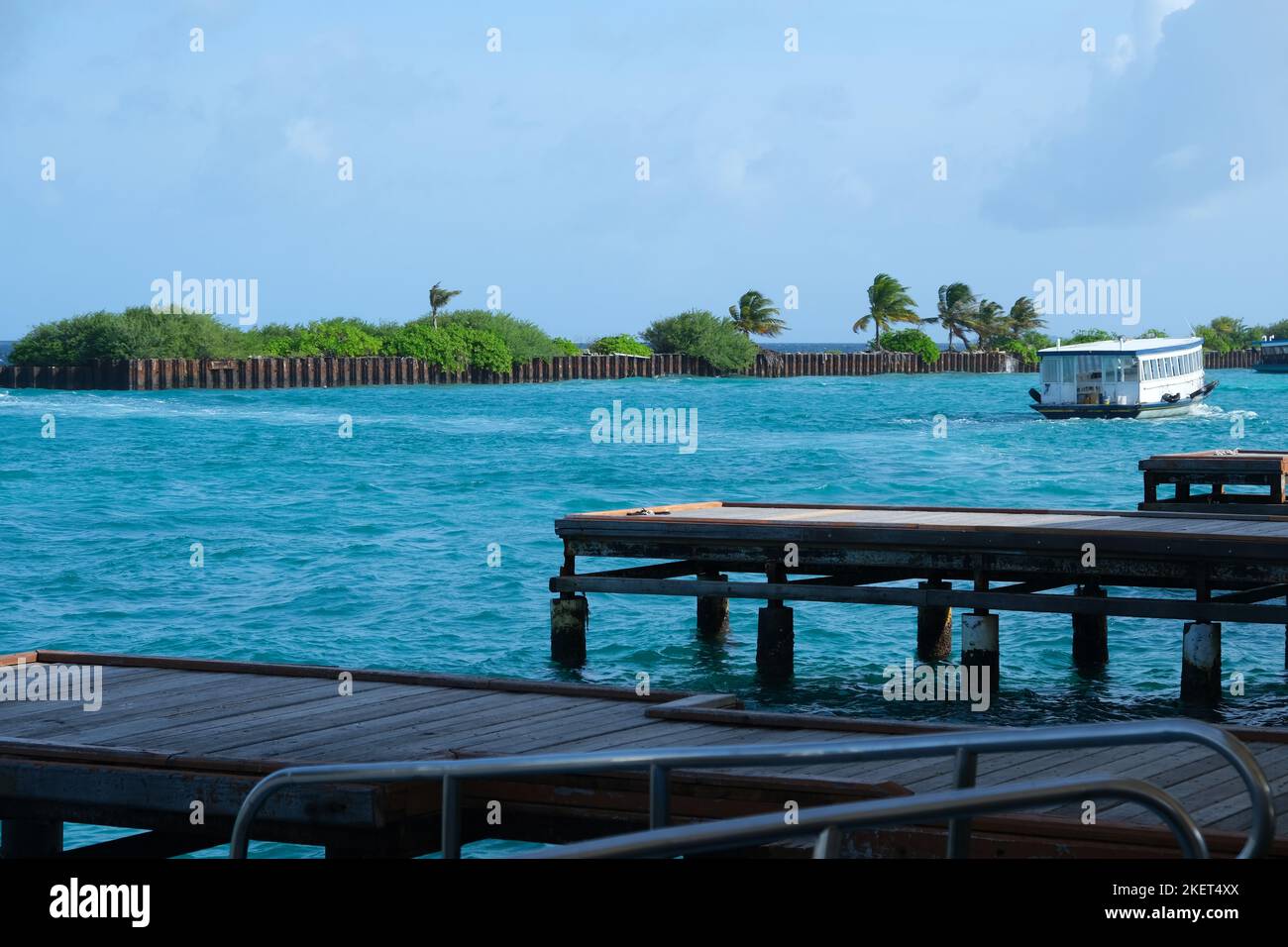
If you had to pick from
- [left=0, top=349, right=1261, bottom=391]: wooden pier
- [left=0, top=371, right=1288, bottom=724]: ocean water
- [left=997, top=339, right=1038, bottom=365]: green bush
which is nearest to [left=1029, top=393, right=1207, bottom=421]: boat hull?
[left=0, top=371, right=1288, bottom=724]: ocean water

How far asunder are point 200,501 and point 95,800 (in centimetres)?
3674

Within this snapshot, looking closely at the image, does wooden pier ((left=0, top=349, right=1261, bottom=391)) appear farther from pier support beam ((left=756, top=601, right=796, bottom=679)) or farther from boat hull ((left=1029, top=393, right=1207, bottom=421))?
pier support beam ((left=756, top=601, right=796, bottom=679))

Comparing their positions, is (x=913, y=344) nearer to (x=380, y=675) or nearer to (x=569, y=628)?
(x=569, y=628)

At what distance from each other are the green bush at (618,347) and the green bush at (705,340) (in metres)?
2.72

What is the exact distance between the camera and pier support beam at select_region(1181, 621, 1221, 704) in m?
15.0

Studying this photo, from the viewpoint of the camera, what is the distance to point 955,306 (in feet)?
543

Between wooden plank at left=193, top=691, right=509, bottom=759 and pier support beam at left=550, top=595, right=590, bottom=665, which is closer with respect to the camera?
wooden plank at left=193, top=691, right=509, bottom=759

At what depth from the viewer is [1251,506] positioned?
23.1 metres

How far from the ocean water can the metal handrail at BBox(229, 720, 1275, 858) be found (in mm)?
10772

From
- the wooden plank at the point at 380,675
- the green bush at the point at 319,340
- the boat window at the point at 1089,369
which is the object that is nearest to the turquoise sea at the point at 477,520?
the boat window at the point at 1089,369

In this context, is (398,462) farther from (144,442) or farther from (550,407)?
(550,407)

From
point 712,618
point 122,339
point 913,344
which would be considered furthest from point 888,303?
point 712,618

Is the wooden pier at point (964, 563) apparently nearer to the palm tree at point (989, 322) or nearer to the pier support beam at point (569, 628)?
the pier support beam at point (569, 628)

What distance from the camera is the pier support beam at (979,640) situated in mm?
15844
